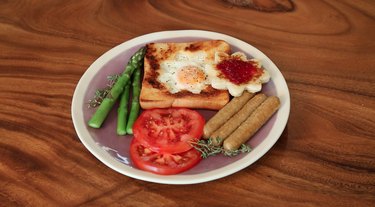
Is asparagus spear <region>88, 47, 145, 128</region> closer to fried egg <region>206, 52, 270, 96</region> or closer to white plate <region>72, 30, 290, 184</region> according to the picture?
white plate <region>72, 30, 290, 184</region>

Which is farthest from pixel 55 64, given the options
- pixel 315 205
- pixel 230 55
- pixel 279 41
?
pixel 315 205

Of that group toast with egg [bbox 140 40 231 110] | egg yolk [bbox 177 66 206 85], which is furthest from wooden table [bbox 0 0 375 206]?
egg yolk [bbox 177 66 206 85]

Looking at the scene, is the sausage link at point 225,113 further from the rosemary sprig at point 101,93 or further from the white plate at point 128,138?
the rosemary sprig at point 101,93

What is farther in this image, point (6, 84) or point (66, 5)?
point (66, 5)

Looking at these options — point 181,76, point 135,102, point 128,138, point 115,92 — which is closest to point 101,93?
point 115,92

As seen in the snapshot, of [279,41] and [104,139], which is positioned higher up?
[279,41]

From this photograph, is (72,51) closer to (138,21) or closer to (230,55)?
(138,21)
